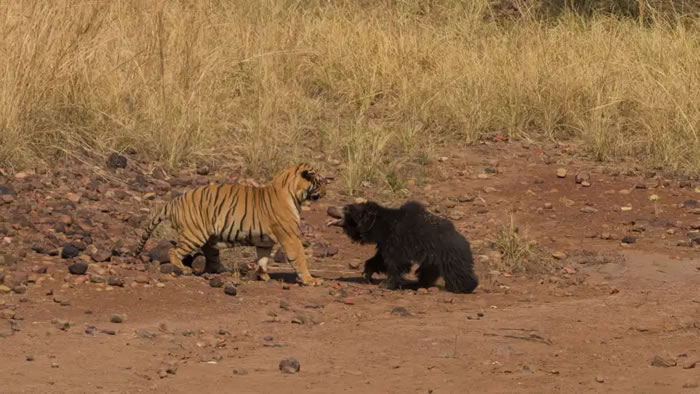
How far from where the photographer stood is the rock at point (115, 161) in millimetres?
9789

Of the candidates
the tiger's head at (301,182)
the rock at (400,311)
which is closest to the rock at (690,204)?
the tiger's head at (301,182)

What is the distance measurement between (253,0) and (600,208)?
5475 mm

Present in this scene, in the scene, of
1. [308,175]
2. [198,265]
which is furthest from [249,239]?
[308,175]

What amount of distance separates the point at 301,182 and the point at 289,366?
7.64ft

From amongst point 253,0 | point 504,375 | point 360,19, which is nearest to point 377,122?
point 360,19

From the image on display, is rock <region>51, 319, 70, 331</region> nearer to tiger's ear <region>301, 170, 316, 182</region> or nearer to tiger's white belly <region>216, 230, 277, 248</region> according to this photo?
tiger's white belly <region>216, 230, 277, 248</region>

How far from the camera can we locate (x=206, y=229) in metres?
7.88

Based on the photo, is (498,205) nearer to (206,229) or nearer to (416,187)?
(416,187)

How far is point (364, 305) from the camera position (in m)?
7.54

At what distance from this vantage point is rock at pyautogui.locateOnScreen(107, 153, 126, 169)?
32.1 feet

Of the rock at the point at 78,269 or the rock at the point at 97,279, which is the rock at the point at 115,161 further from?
the rock at the point at 97,279

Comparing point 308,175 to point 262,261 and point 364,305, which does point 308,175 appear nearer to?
point 262,261

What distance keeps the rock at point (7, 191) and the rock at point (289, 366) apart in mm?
3551

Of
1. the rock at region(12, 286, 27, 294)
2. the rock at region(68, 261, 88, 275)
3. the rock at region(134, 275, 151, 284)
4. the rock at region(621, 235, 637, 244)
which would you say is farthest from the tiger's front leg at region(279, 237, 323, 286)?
the rock at region(621, 235, 637, 244)
